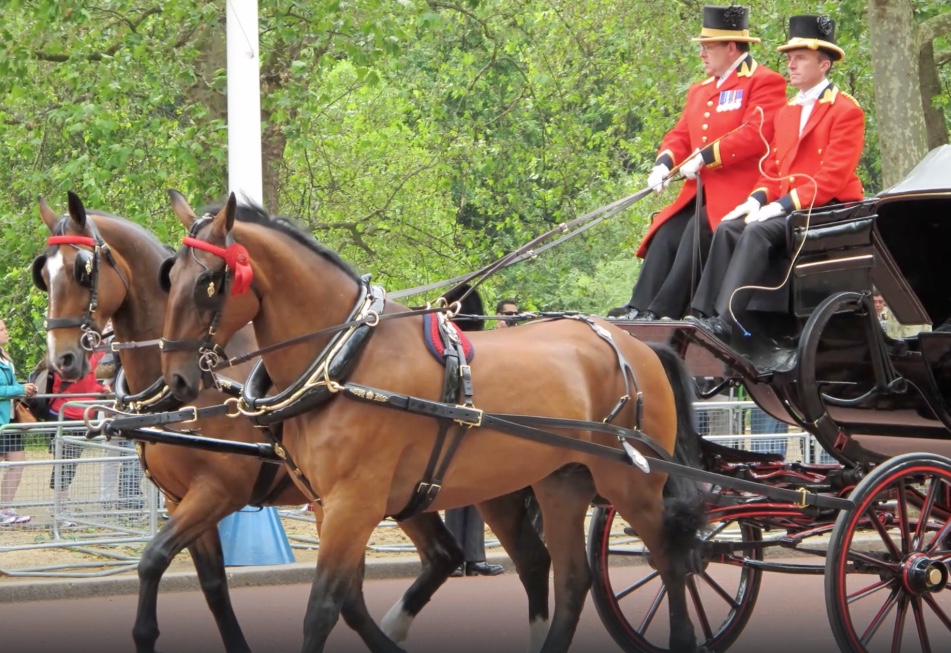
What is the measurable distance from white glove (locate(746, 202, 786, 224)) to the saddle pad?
170cm

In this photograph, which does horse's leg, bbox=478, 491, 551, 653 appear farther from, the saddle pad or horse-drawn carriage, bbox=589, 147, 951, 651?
the saddle pad

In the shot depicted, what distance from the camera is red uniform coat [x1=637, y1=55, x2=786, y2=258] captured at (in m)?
7.03

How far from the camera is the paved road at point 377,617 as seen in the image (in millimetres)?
7391

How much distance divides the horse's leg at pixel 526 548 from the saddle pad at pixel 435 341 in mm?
1204

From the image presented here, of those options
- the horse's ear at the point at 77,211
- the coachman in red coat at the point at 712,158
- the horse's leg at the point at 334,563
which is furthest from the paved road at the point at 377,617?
the horse's ear at the point at 77,211

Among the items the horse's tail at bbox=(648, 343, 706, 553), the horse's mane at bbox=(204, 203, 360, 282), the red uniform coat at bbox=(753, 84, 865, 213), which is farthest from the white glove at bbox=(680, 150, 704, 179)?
the horse's mane at bbox=(204, 203, 360, 282)

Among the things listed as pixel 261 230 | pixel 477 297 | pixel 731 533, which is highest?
pixel 261 230

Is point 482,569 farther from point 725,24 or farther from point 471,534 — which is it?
point 725,24

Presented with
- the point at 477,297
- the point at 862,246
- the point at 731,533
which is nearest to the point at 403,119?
the point at 731,533

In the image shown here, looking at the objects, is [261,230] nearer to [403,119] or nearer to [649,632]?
[649,632]

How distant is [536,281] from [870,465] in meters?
17.2

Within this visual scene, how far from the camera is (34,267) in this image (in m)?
6.72

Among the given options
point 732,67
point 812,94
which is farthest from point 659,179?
point 812,94

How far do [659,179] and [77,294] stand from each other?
2.89 m
